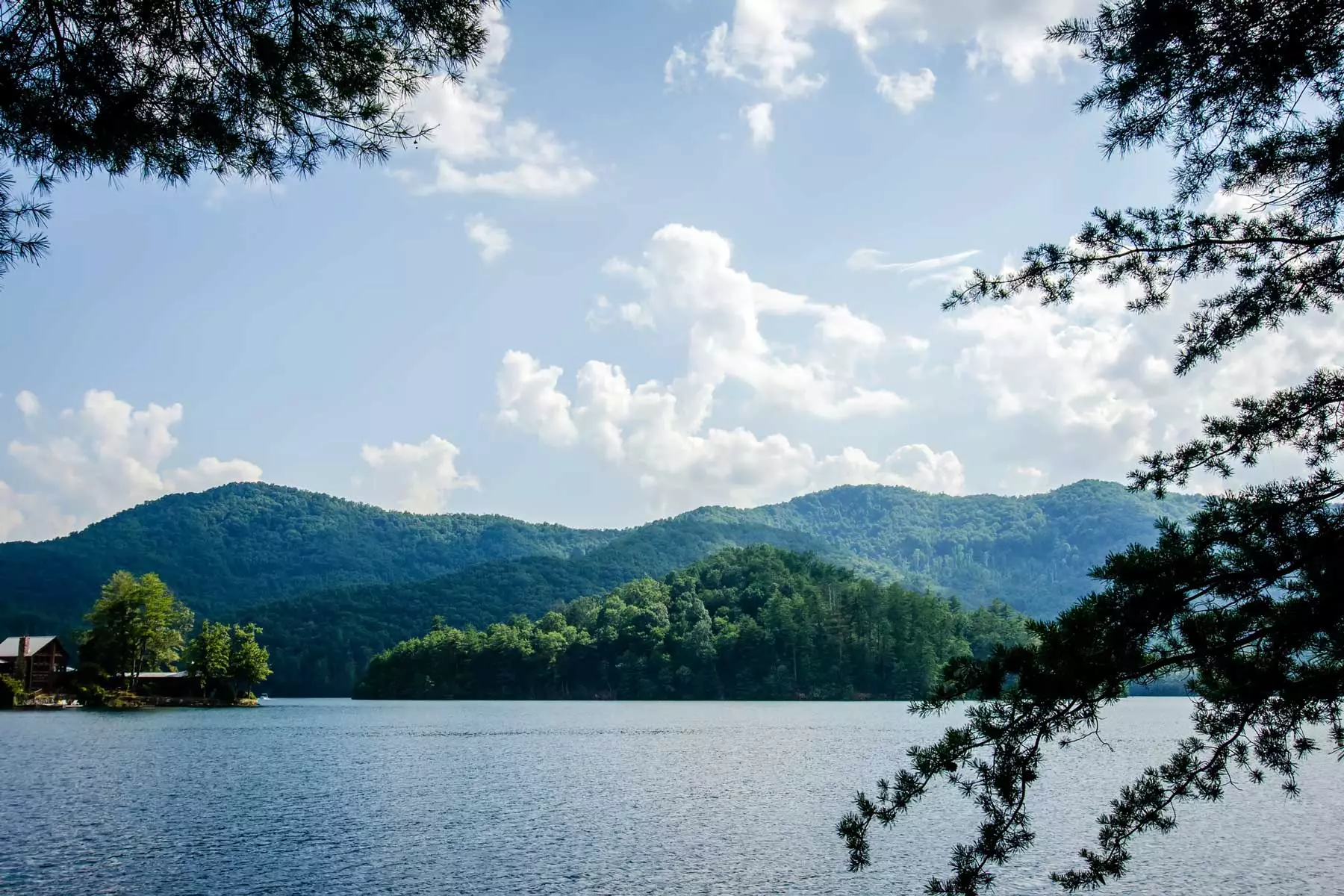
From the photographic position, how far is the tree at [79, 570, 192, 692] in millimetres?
86750

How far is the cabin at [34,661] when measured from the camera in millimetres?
85688

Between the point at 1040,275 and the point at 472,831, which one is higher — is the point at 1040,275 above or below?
above

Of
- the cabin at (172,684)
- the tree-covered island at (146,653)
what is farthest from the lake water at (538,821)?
the cabin at (172,684)

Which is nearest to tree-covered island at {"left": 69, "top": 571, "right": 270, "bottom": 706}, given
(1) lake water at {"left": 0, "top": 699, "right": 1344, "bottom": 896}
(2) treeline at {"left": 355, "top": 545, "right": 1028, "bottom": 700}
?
(1) lake water at {"left": 0, "top": 699, "right": 1344, "bottom": 896}

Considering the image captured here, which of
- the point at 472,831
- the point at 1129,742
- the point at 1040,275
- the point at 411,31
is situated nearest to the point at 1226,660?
the point at 1040,275

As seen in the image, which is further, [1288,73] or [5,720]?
[5,720]

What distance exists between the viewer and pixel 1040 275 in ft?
28.7

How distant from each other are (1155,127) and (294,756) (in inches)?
1827

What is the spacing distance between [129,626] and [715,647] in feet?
224

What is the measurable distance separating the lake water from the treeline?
69559mm

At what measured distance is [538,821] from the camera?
27656 millimetres

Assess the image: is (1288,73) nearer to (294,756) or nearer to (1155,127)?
(1155,127)

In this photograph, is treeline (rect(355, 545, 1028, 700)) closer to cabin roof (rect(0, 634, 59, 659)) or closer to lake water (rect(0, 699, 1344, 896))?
cabin roof (rect(0, 634, 59, 659))

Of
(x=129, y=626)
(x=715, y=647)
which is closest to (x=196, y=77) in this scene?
(x=129, y=626)
